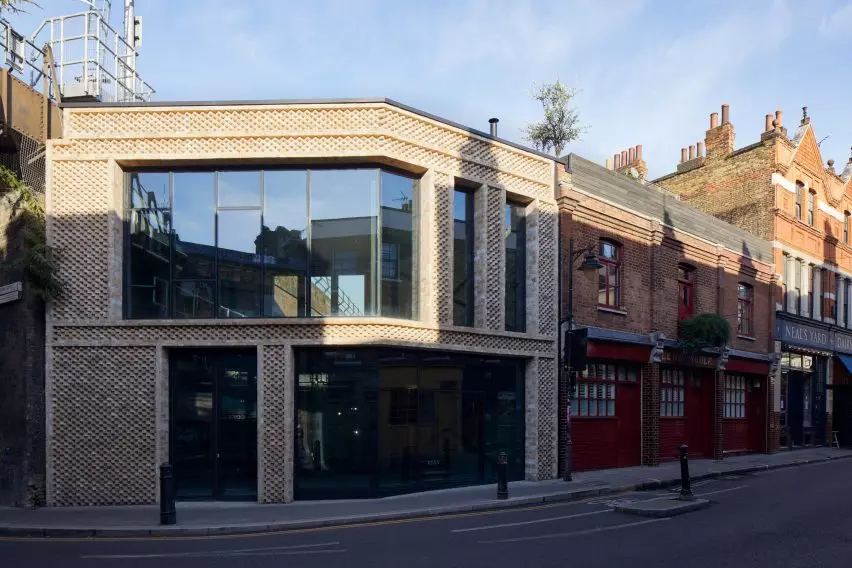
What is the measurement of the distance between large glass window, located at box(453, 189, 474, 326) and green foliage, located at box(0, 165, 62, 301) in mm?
8342

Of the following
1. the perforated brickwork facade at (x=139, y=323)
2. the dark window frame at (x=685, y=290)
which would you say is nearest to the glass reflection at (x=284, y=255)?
the perforated brickwork facade at (x=139, y=323)

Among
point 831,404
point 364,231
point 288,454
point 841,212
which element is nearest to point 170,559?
point 288,454

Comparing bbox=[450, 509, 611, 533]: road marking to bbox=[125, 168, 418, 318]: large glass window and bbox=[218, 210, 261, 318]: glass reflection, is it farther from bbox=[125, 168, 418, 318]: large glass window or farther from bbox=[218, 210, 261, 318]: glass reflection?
bbox=[218, 210, 261, 318]: glass reflection

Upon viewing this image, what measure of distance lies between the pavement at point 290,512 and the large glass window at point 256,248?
151 inches

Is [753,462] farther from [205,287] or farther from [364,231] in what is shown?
[205,287]

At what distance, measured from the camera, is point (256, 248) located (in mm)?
15000

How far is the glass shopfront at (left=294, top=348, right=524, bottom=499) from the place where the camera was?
1476 cm

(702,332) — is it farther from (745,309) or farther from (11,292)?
(11,292)

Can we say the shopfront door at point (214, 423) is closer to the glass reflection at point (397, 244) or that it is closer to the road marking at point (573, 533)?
the glass reflection at point (397, 244)

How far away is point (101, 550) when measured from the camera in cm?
1047

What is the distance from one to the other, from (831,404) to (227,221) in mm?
27785

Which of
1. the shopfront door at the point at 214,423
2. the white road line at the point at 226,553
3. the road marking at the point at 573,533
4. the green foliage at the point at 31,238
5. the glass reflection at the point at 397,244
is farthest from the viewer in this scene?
the glass reflection at the point at 397,244

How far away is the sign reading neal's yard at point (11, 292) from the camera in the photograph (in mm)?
14508

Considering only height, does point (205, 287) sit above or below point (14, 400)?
above
